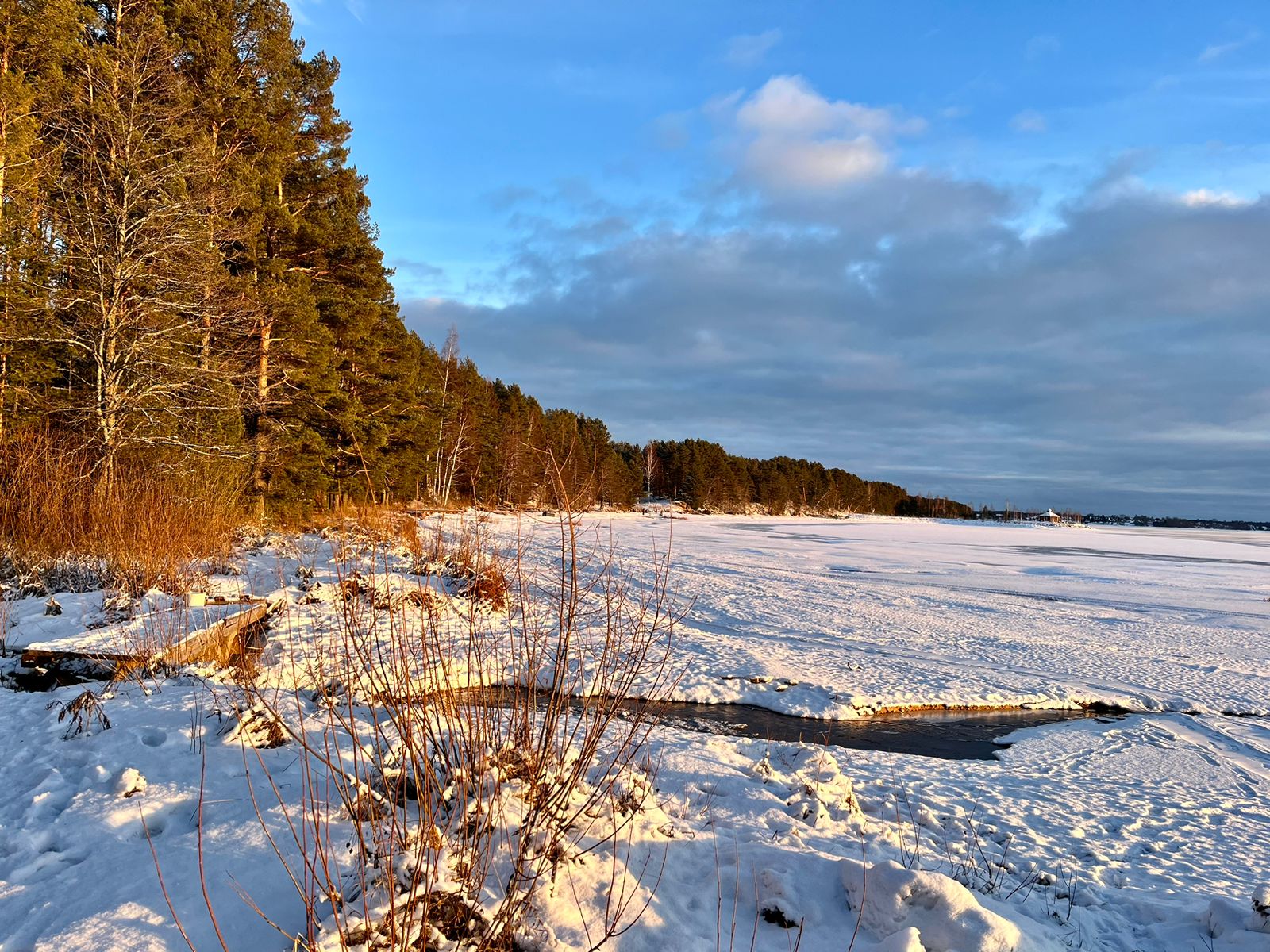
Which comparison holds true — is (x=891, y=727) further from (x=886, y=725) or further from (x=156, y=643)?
(x=156, y=643)

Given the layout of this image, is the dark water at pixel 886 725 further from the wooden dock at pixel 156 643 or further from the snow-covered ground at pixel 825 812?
the wooden dock at pixel 156 643

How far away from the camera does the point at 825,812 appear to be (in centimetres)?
424

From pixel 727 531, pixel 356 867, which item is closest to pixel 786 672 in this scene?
pixel 356 867

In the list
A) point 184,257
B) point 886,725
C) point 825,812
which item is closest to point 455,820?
point 825,812

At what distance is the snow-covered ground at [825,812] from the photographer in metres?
2.60

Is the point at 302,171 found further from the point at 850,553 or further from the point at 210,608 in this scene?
the point at 850,553

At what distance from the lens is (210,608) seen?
7.40 m

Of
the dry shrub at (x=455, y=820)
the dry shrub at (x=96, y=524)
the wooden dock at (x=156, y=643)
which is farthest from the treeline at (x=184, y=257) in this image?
the wooden dock at (x=156, y=643)

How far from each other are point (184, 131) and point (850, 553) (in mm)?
21475

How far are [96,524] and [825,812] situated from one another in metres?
9.82

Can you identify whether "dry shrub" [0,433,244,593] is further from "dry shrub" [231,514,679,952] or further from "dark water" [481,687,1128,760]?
"dry shrub" [231,514,679,952]

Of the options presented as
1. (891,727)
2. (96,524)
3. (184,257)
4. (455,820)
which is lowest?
(891,727)

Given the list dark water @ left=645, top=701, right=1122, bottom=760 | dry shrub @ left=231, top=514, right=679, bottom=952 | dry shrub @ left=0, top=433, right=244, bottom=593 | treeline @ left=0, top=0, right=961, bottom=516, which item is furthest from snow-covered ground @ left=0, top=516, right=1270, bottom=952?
treeline @ left=0, top=0, right=961, bottom=516

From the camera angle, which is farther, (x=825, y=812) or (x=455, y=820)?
(x=825, y=812)
